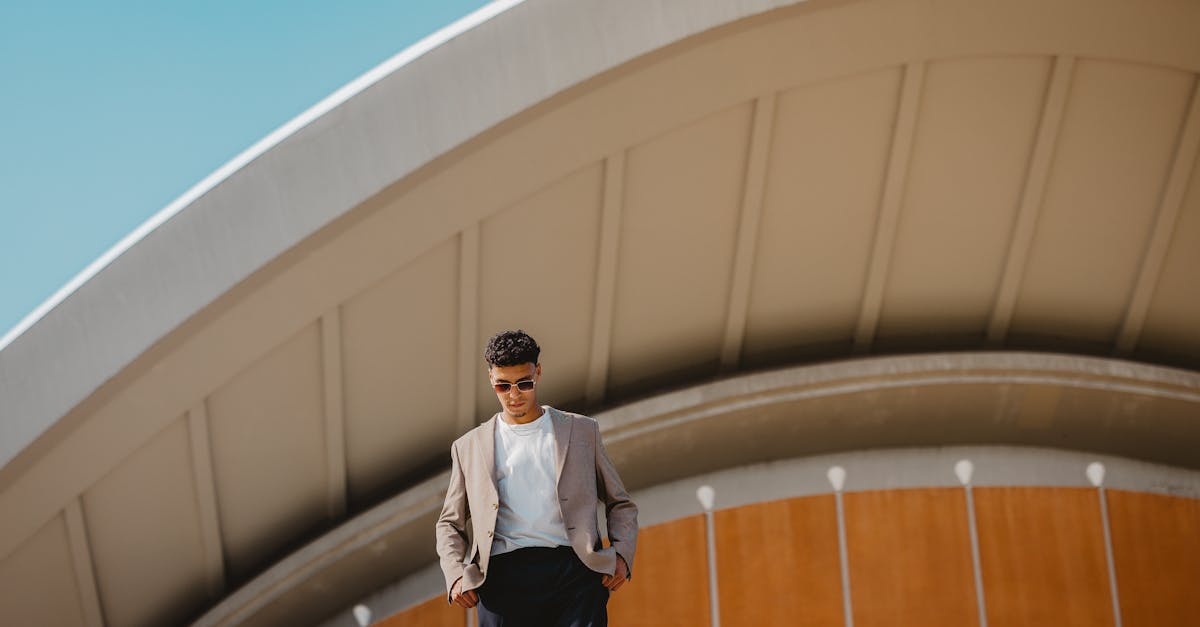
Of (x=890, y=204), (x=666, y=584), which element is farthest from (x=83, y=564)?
(x=890, y=204)

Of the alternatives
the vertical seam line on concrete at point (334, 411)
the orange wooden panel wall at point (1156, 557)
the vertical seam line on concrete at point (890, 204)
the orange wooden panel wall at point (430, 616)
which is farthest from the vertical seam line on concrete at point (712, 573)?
the orange wooden panel wall at point (1156, 557)

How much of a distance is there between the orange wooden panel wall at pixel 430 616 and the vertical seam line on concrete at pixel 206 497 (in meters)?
1.22

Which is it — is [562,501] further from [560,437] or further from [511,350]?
[511,350]

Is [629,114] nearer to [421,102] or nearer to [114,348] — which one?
[421,102]

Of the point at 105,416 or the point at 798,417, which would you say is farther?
the point at 798,417

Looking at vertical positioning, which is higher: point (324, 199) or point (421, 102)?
point (421, 102)

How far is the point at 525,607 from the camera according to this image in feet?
12.6

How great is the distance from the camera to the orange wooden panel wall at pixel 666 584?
8.83m

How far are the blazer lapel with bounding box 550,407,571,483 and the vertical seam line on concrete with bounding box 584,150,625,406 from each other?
4496 mm

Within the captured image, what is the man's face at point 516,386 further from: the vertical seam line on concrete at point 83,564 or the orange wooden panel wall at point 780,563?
the orange wooden panel wall at point 780,563

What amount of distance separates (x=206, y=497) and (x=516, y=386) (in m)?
5.25

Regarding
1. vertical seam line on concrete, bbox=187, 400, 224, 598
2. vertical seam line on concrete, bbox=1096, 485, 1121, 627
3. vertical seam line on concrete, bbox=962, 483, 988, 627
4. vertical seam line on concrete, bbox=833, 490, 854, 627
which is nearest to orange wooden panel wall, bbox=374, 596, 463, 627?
vertical seam line on concrete, bbox=187, 400, 224, 598

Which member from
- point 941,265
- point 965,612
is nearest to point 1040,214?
point 941,265

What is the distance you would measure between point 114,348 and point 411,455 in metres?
2.65
